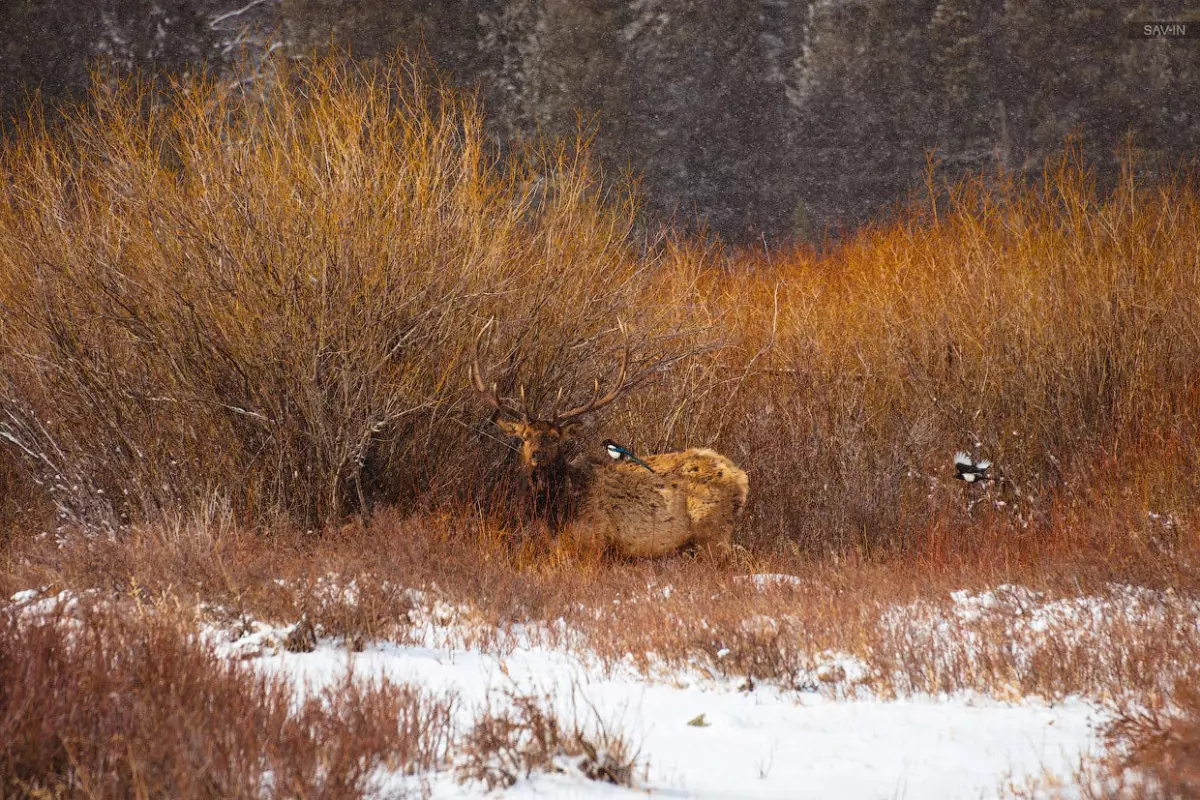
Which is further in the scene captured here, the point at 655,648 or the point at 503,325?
the point at 503,325

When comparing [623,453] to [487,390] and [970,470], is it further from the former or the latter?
[970,470]

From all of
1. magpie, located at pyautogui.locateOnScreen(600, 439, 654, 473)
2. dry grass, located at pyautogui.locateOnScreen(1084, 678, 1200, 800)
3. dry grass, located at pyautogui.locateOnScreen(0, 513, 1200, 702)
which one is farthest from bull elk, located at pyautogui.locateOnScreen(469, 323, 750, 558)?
dry grass, located at pyautogui.locateOnScreen(1084, 678, 1200, 800)

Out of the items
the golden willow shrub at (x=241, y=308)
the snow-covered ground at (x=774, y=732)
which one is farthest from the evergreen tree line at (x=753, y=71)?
the snow-covered ground at (x=774, y=732)

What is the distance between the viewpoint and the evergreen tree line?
23.9 meters

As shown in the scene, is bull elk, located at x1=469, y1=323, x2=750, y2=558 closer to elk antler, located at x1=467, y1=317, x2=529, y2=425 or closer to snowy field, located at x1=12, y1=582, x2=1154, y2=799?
elk antler, located at x1=467, y1=317, x2=529, y2=425

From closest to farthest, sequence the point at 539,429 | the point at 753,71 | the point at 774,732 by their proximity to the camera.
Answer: the point at 774,732, the point at 539,429, the point at 753,71

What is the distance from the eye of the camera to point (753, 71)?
25516 millimetres

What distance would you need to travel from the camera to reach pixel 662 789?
10.2 feet

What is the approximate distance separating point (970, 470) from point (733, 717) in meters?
5.63

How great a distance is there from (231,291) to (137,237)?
2.74 ft

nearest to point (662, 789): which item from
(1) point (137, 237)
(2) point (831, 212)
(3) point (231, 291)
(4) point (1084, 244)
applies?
(3) point (231, 291)

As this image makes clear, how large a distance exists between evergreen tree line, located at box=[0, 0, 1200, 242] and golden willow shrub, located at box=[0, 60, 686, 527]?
1659 cm

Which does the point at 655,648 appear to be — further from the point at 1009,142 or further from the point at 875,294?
the point at 1009,142

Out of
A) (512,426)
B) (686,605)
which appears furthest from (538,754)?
(512,426)
